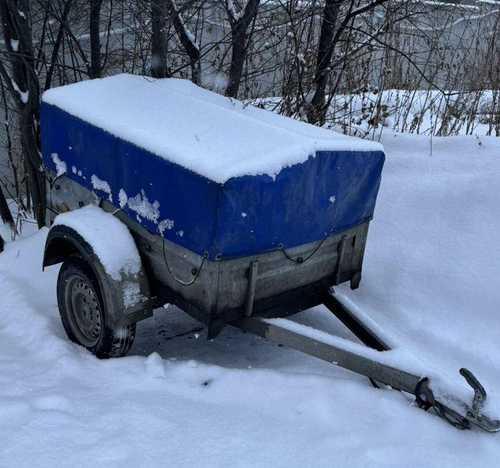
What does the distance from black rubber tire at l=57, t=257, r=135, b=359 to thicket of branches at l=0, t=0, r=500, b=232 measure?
224 centimetres

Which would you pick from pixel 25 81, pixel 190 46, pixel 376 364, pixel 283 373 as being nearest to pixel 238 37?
pixel 190 46

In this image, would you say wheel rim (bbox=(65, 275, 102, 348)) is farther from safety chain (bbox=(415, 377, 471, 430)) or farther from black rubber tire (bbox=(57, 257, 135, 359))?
safety chain (bbox=(415, 377, 471, 430))

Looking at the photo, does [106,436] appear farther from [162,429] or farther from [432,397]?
[432,397]

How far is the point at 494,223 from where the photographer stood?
4.46 m

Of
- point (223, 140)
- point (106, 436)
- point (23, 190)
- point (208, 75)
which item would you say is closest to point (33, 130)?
point (208, 75)

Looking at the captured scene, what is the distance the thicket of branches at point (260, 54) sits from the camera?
5836mm

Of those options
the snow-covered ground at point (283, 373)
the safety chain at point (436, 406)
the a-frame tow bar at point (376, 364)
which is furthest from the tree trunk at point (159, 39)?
the safety chain at point (436, 406)

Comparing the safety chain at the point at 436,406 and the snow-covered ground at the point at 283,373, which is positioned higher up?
the safety chain at the point at 436,406

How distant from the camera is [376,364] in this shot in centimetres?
303

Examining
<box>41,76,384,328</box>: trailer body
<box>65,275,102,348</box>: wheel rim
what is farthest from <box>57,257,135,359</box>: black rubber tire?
<box>41,76,384,328</box>: trailer body

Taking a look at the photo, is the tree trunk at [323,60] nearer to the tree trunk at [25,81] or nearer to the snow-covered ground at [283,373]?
the snow-covered ground at [283,373]

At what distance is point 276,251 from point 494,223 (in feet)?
6.67

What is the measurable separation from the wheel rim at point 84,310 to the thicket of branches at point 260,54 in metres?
Answer: 2.27

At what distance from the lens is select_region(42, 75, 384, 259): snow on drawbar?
2908mm
